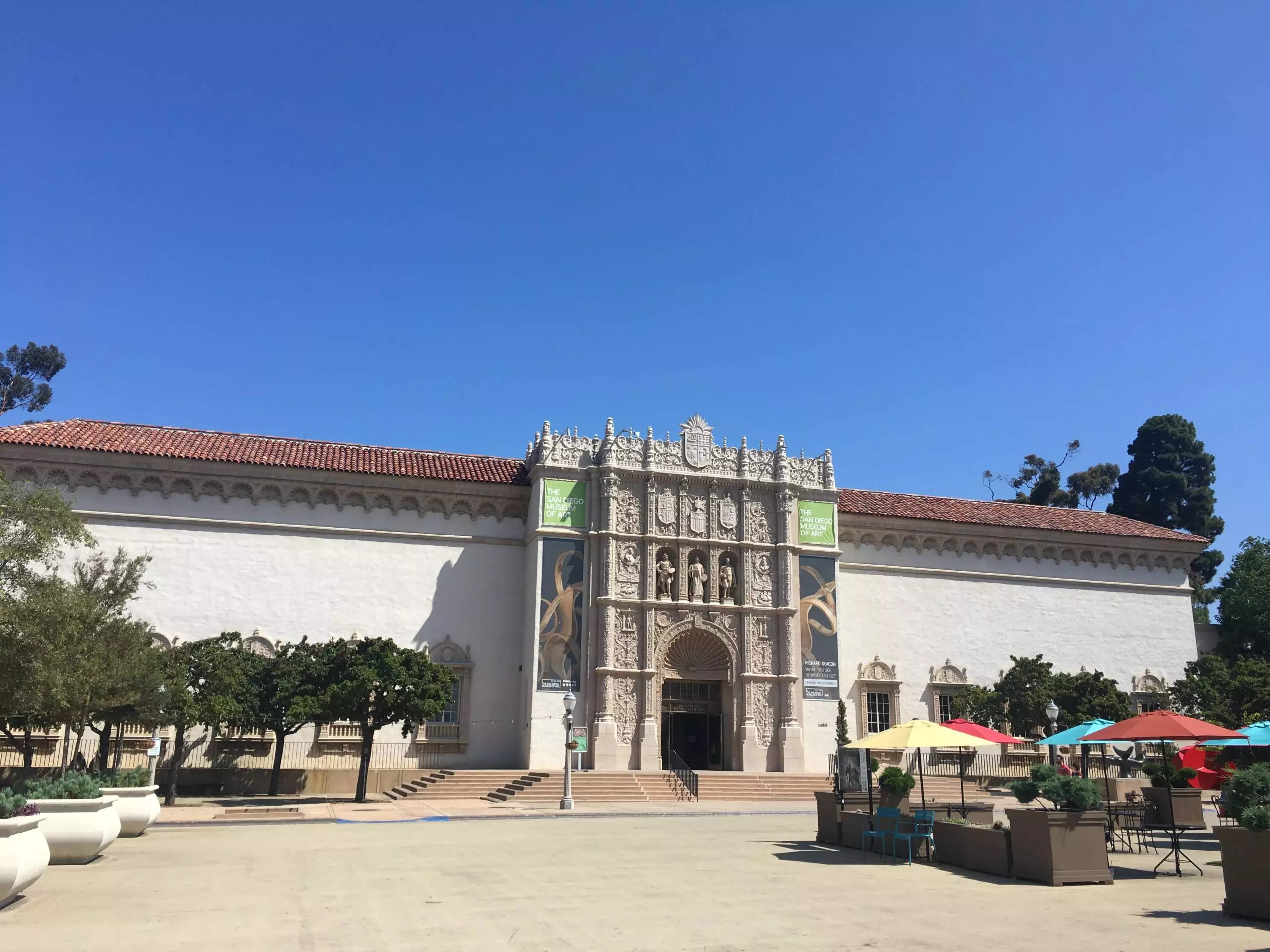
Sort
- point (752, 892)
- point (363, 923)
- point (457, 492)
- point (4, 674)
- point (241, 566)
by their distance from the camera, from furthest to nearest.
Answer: point (457, 492) → point (241, 566) → point (4, 674) → point (752, 892) → point (363, 923)

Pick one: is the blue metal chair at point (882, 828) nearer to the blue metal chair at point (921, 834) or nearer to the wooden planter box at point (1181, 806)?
the blue metal chair at point (921, 834)

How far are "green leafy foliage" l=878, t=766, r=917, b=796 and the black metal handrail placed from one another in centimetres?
1498

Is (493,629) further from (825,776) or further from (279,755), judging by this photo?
(825,776)

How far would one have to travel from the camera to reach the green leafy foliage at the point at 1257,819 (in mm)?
10406

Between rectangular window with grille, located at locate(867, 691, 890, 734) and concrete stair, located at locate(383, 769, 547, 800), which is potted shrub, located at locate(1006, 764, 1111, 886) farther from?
rectangular window with grille, located at locate(867, 691, 890, 734)

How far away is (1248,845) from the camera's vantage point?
10859 millimetres

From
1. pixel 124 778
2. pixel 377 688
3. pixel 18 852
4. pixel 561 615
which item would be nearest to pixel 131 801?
pixel 124 778

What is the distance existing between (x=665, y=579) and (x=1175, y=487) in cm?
5005

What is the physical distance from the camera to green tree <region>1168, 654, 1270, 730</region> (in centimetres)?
3375

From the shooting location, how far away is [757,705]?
3631cm

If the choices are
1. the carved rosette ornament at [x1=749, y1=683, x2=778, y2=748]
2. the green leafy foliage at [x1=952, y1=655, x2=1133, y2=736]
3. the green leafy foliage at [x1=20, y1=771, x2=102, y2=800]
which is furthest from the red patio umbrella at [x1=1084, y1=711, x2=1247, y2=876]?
the carved rosette ornament at [x1=749, y1=683, x2=778, y2=748]

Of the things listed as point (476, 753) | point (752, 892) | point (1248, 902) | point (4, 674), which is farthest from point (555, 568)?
point (1248, 902)

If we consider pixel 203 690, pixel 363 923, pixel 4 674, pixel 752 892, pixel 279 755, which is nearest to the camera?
pixel 363 923

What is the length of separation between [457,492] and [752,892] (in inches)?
1038
